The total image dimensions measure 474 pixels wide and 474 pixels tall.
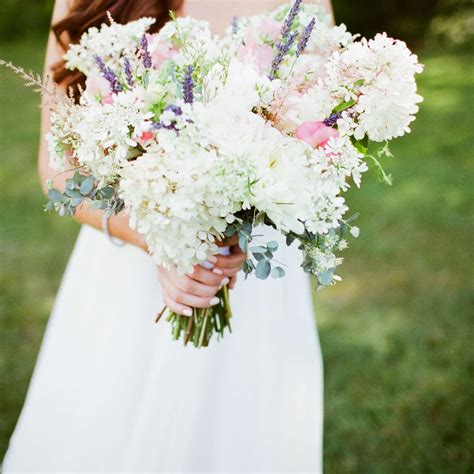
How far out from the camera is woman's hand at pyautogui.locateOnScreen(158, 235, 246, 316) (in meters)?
2.06

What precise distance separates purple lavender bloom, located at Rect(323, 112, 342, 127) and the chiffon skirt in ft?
3.50

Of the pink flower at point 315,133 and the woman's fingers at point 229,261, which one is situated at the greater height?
the pink flower at point 315,133

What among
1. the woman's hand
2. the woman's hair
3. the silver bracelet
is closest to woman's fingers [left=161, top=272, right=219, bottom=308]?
the woman's hand

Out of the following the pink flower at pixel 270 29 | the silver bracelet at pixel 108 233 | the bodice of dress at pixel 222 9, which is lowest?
the silver bracelet at pixel 108 233

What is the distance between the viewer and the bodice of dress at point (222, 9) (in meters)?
2.68

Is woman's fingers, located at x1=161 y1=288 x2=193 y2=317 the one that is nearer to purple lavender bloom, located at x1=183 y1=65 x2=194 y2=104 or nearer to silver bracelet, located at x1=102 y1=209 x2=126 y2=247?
silver bracelet, located at x1=102 y1=209 x2=126 y2=247

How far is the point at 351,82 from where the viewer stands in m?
1.64

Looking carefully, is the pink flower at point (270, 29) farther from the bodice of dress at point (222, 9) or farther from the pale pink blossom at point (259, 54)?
the bodice of dress at point (222, 9)

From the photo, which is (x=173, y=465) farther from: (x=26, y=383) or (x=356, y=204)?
(x=356, y=204)

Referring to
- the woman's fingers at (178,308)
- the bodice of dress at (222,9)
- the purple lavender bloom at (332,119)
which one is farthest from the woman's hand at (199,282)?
the bodice of dress at (222,9)

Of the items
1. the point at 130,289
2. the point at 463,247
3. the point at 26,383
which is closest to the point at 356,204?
the point at 463,247

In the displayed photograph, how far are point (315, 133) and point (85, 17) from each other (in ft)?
4.08

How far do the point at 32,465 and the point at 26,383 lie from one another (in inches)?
43.8

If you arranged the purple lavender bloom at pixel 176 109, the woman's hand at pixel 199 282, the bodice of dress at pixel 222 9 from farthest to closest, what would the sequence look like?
the bodice of dress at pixel 222 9 → the woman's hand at pixel 199 282 → the purple lavender bloom at pixel 176 109
